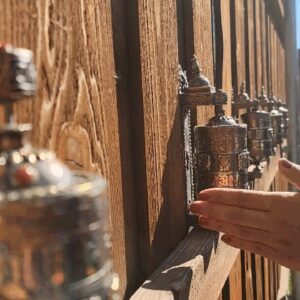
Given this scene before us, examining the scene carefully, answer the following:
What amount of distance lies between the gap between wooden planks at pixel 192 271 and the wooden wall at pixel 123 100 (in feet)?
0.13

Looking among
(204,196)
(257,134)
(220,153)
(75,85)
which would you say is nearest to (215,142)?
(220,153)

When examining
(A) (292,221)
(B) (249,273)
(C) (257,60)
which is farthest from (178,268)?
(C) (257,60)

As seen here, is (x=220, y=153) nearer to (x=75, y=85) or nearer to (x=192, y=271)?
(x=192, y=271)

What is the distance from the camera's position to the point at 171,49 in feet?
4.15

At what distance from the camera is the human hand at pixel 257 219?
1.25 meters

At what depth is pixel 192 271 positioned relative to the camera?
1.10 m

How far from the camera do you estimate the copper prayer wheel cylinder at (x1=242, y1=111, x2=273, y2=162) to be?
7.71ft

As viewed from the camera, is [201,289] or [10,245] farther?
[201,289]

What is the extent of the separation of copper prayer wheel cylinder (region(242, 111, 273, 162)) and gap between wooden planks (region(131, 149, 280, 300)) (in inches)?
33.6

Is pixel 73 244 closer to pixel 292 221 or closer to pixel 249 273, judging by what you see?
pixel 292 221

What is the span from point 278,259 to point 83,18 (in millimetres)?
881

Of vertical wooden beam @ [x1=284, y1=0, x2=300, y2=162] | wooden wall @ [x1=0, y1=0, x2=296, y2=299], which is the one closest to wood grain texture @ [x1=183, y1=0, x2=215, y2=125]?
wooden wall @ [x1=0, y1=0, x2=296, y2=299]

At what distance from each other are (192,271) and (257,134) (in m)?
1.36

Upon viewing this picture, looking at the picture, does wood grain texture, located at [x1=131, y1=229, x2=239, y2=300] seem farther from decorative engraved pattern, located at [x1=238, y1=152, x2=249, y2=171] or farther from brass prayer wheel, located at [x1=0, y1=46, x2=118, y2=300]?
brass prayer wheel, located at [x1=0, y1=46, x2=118, y2=300]
